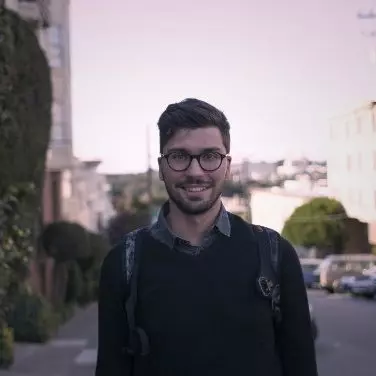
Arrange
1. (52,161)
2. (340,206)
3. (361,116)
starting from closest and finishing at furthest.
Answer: (52,161), (361,116), (340,206)

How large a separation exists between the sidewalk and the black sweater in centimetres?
1036

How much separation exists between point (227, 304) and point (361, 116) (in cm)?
2539

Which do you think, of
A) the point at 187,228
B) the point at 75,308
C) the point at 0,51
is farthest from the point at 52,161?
the point at 187,228

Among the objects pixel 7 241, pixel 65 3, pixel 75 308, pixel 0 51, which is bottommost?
pixel 75 308

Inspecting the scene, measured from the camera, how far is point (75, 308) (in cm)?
2597

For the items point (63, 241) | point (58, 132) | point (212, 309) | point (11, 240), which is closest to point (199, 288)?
point (212, 309)

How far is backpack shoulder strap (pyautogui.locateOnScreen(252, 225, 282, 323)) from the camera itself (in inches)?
89.9

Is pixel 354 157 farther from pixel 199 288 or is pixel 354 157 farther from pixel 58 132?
pixel 199 288

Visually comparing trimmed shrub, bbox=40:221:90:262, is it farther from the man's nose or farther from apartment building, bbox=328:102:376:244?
the man's nose

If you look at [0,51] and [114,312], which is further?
[0,51]

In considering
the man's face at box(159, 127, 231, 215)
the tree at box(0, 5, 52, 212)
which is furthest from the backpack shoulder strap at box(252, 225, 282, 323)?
the tree at box(0, 5, 52, 212)

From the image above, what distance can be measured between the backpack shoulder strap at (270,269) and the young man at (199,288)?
0.01 metres

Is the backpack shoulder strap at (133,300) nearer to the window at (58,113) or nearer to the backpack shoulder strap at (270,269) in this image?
the backpack shoulder strap at (270,269)

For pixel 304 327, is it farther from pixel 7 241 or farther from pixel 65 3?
pixel 65 3
